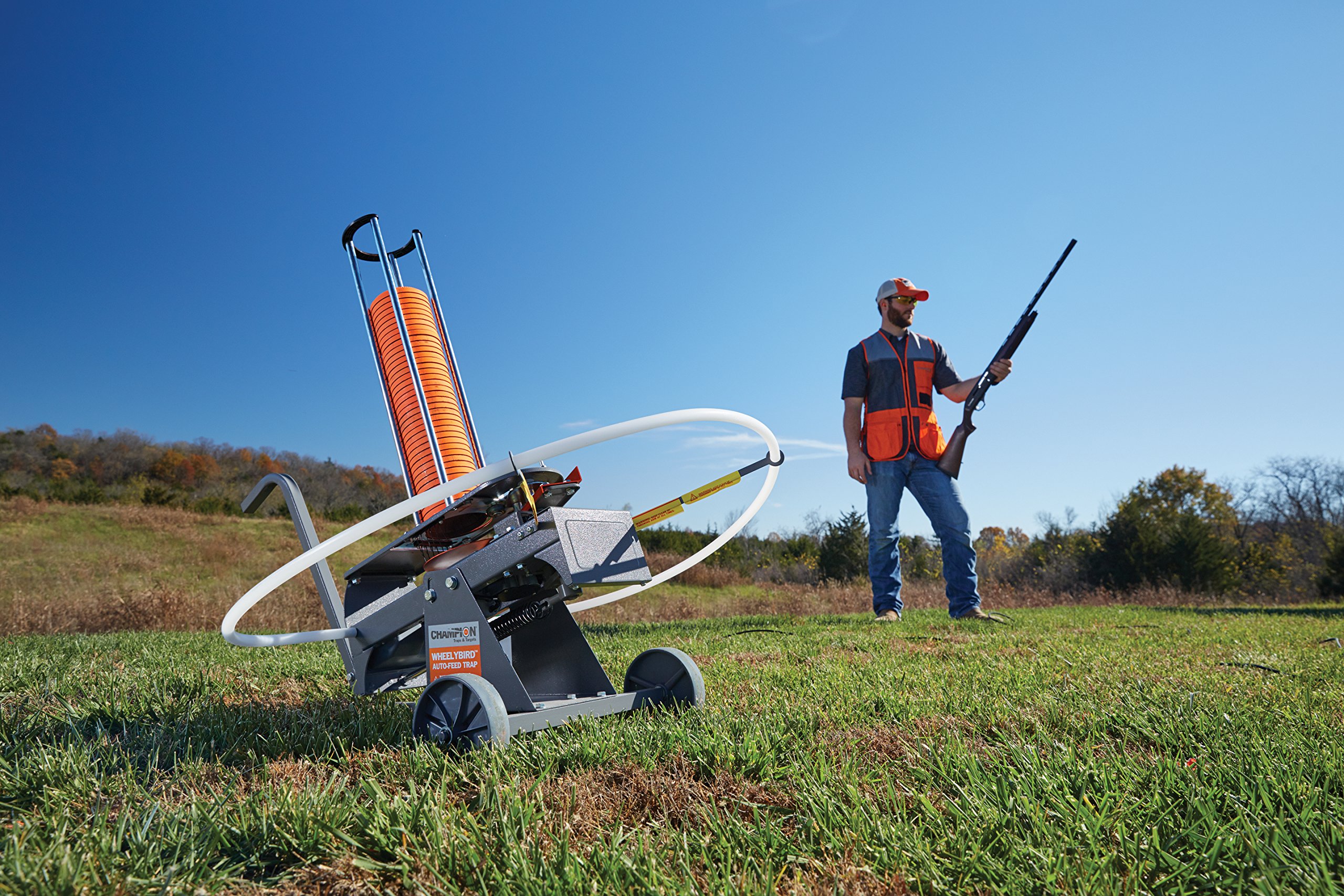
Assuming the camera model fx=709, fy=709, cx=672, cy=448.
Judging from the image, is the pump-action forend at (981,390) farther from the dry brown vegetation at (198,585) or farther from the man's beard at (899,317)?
A: the dry brown vegetation at (198,585)

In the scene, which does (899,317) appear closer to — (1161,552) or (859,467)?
(859,467)

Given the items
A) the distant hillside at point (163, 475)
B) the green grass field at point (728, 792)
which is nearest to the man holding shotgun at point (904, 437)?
the green grass field at point (728, 792)

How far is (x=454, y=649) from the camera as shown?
2.31 m

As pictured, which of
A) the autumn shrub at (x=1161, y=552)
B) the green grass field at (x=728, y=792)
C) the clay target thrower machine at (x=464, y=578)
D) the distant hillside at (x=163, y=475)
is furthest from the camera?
the distant hillside at (x=163, y=475)

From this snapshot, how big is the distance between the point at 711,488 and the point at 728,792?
4.56ft

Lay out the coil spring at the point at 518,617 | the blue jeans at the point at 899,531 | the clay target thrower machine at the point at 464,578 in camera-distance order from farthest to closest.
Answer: the blue jeans at the point at 899,531, the coil spring at the point at 518,617, the clay target thrower machine at the point at 464,578

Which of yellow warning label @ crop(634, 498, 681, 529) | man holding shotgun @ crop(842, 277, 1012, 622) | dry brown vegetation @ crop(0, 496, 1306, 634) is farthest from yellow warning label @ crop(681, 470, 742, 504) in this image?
dry brown vegetation @ crop(0, 496, 1306, 634)

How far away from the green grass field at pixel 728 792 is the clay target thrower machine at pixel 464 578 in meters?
0.17

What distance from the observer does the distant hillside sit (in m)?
22.4

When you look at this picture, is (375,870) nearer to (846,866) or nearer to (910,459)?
(846,866)

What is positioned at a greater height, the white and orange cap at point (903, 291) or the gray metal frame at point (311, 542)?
the white and orange cap at point (903, 291)

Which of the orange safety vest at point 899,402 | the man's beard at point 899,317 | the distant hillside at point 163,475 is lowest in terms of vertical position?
the orange safety vest at point 899,402

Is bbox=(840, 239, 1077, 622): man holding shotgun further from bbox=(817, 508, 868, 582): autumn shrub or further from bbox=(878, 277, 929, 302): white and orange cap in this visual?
bbox=(817, 508, 868, 582): autumn shrub

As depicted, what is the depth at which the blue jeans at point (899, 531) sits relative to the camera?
5977mm
